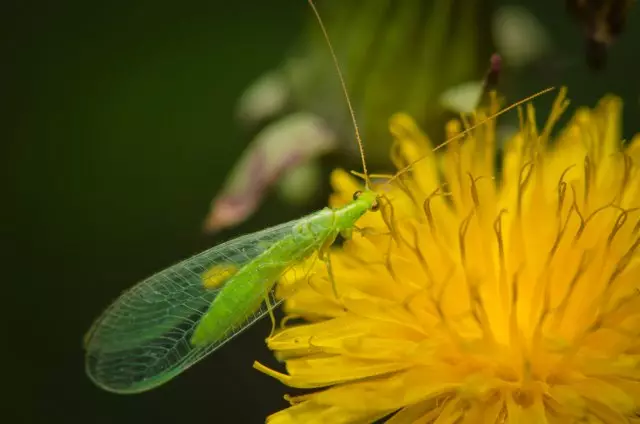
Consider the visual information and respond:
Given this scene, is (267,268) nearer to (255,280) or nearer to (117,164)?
(255,280)

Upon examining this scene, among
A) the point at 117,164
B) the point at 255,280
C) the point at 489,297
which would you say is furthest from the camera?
the point at 117,164

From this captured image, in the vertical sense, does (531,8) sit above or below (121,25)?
below

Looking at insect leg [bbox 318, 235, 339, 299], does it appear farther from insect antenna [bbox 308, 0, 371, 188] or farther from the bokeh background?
the bokeh background

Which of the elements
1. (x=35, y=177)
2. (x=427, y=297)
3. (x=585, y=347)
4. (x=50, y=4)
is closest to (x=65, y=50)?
(x=50, y=4)

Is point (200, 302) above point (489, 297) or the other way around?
above

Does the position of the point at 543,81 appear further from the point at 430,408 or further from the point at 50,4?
the point at 50,4

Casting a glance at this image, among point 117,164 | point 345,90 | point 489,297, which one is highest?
point 117,164

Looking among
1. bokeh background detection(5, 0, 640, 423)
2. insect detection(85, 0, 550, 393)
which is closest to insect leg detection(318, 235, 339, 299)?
insect detection(85, 0, 550, 393)

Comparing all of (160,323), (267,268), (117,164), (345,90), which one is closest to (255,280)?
(267,268)
